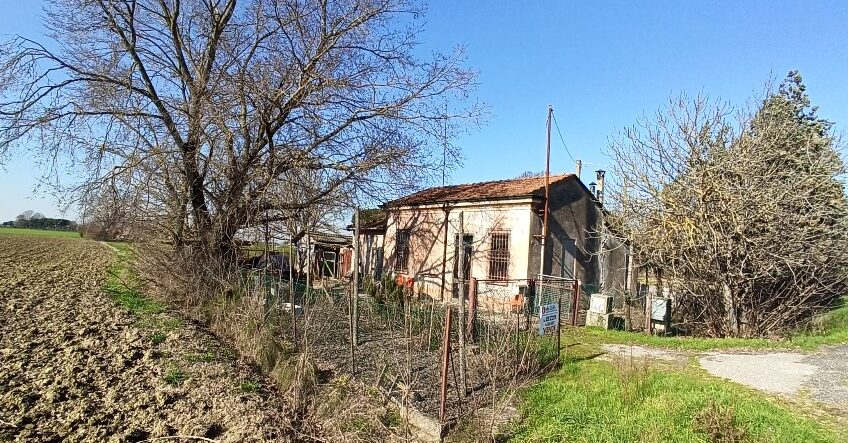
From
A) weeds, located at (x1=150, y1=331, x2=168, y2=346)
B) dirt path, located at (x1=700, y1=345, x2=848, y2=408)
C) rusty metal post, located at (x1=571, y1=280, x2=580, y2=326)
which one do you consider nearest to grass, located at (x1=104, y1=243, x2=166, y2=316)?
weeds, located at (x1=150, y1=331, x2=168, y2=346)

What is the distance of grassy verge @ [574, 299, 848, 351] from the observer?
9.41 meters

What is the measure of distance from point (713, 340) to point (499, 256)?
6.80m

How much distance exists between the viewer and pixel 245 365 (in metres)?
7.32

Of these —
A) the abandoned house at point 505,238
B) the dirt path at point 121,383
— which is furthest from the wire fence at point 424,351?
the abandoned house at point 505,238

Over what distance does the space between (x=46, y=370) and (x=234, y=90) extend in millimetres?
7628

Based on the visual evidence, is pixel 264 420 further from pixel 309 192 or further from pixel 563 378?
pixel 309 192

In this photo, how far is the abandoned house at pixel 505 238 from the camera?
15047 millimetres

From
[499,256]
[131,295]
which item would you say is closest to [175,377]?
[131,295]

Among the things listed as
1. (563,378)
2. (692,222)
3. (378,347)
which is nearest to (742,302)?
(692,222)

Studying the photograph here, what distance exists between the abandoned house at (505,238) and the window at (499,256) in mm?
32

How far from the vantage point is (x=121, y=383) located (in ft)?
20.3

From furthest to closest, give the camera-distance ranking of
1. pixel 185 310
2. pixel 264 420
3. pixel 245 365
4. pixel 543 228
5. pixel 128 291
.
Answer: pixel 543 228 → pixel 128 291 → pixel 185 310 → pixel 245 365 → pixel 264 420

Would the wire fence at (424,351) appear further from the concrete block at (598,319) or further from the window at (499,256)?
the window at (499,256)

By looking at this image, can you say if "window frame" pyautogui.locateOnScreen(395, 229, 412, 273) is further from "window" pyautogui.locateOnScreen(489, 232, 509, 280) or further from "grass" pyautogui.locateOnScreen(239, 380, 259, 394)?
"grass" pyautogui.locateOnScreen(239, 380, 259, 394)
